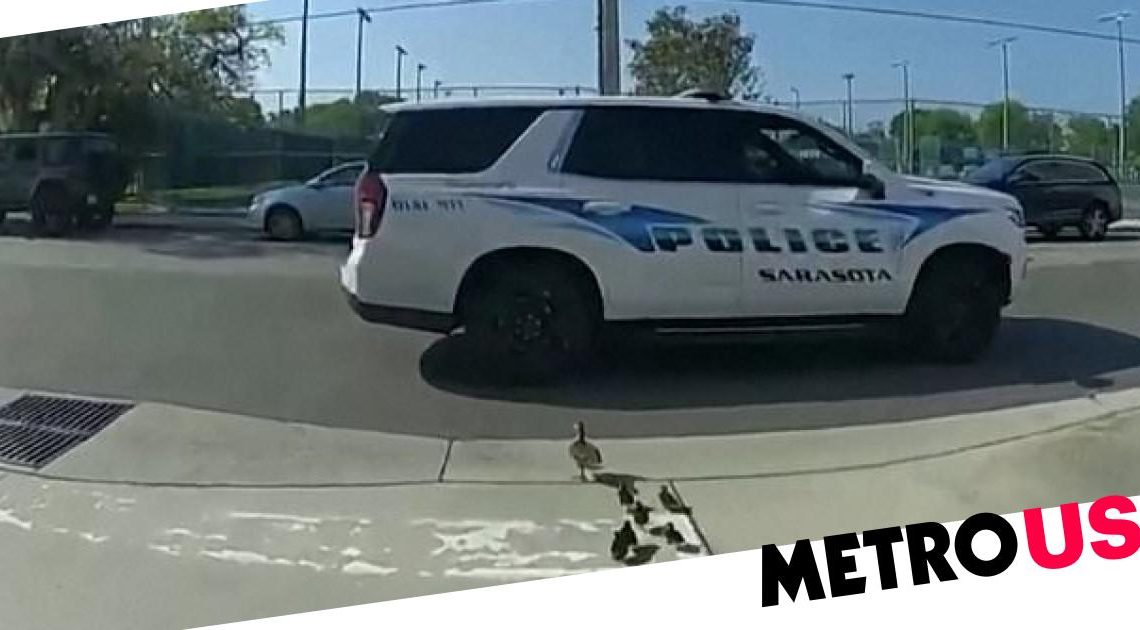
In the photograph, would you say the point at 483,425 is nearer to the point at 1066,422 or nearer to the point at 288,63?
the point at 288,63

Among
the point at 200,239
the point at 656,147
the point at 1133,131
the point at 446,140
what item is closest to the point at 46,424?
the point at 200,239

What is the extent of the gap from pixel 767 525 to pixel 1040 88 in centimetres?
134

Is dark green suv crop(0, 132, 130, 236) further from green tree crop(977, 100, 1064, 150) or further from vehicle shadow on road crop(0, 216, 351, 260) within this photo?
green tree crop(977, 100, 1064, 150)

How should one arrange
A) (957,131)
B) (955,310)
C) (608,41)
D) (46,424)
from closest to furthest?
(608,41), (957,131), (955,310), (46,424)

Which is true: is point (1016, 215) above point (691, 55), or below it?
below

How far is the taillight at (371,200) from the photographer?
255cm

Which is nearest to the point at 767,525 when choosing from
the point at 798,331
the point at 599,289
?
the point at 798,331

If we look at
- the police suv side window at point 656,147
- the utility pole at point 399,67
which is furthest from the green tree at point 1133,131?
the utility pole at point 399,67

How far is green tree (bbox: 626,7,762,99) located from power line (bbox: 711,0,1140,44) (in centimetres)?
9

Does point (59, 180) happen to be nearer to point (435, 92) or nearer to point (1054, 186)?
point (435, 92)

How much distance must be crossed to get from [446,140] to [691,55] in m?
0.67

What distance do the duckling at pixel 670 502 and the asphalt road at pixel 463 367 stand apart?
0.52 ft

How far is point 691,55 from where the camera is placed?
2471mm

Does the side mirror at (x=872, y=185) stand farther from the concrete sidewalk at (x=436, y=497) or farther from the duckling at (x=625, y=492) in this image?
the duckling at (x=625, y=492)
